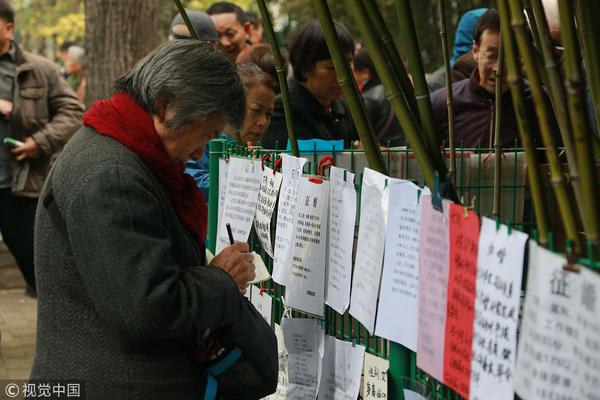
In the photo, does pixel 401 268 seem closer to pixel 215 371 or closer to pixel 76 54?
pixel 215 371

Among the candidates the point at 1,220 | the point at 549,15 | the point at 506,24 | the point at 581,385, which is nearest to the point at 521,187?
the point at 506,24

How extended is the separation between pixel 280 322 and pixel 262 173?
0.57 m

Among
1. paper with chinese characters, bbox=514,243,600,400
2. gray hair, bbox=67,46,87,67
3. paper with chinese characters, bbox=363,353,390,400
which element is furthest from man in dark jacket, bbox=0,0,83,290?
gray hair, bbox=67,46,87,67

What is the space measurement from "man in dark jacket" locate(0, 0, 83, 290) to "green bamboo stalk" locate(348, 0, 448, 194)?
16.9ft

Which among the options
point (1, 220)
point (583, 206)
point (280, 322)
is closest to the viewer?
point (583, 206)

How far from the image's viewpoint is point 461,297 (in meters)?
2.41

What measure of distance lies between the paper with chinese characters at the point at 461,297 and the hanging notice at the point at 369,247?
463mm

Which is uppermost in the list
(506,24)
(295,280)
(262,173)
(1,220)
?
(506,24)

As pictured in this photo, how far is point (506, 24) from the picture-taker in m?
2.17

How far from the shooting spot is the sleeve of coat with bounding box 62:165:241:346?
9.17 feet

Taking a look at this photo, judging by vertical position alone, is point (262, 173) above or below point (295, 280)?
above

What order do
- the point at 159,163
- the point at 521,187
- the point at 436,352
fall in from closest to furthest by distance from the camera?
the point at 436,352
the point at 159,163
the point at 521,187

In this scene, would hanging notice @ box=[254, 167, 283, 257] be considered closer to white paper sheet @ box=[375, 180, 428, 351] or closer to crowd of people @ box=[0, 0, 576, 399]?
crowd of people @ box=[0, 0, 576, 399]

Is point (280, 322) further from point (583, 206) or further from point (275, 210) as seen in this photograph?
point (583, 206)
